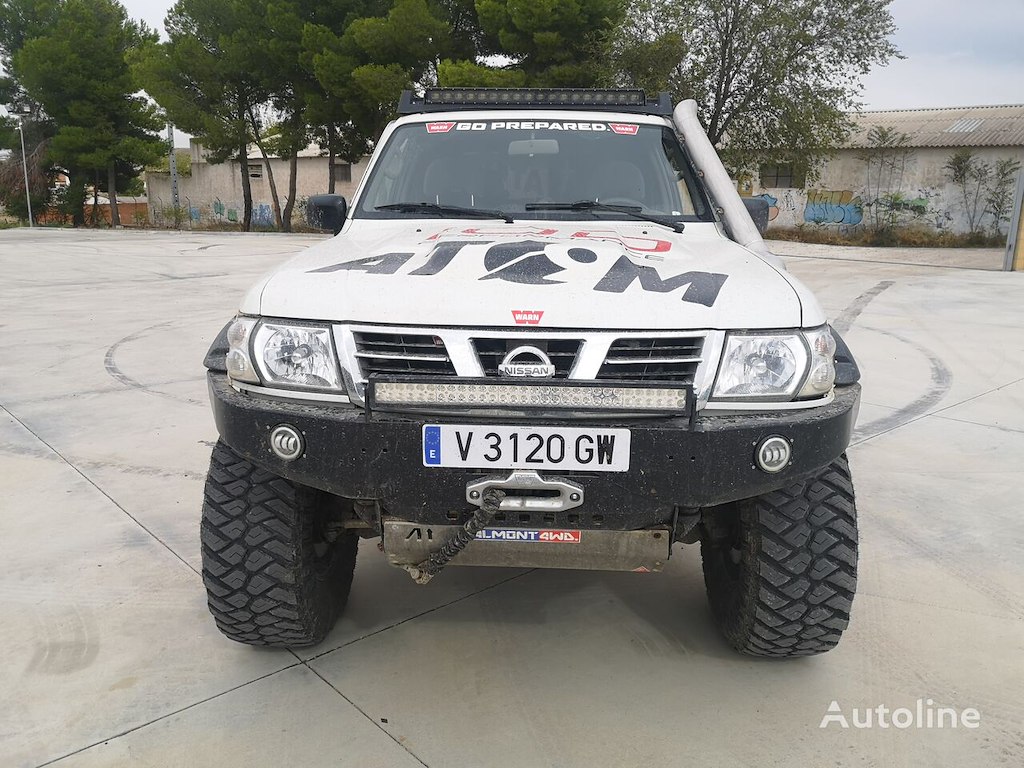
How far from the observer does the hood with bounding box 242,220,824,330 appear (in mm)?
2094

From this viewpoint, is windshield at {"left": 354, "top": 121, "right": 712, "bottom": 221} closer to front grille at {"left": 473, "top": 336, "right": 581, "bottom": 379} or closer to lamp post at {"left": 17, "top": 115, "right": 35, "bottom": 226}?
front grille at {"left": 473, "top": 336, "right": 581, "bottom": 379}

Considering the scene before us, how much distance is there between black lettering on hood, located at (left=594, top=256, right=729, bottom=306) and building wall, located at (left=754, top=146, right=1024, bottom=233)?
2543cm

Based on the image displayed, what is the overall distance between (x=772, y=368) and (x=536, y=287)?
25.0 inches

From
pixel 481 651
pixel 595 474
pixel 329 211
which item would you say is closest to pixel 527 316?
pixel 595 474

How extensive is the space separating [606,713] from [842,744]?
637mm

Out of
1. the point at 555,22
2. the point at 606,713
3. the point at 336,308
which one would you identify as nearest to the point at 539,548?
the point at 606,713

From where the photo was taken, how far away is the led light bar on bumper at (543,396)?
2004 millimetres

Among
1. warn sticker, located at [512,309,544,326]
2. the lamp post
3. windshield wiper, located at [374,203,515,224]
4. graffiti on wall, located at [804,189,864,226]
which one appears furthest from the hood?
the lamp post

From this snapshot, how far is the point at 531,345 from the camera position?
2.09 metres

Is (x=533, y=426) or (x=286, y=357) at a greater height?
(x=286, y=357)

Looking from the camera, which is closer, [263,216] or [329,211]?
[329,211]

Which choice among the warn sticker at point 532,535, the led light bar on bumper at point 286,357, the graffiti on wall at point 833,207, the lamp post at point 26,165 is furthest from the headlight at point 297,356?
the lamp post at point 26,165

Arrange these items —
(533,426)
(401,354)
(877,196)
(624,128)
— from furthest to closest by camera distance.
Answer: (877,196), (624,128), (401,354), (533,426)

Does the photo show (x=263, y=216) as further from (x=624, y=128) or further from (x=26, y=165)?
(x=624, y=128)
